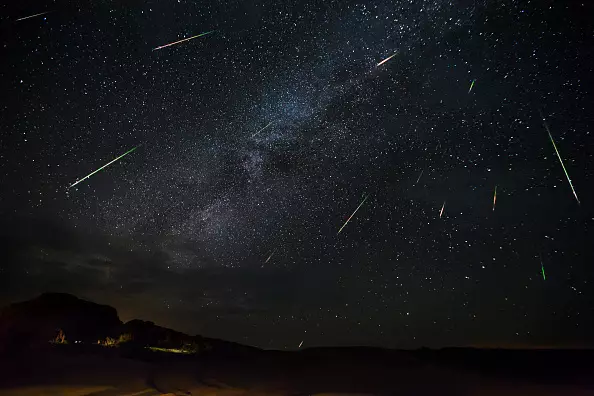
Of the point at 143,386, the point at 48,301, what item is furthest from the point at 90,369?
the point at 48,301

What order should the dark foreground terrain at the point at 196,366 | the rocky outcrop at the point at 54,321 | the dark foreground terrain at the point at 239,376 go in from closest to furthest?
the dark foreground terrain at the point at 239,376, the dark foreground terrain at the point at 196,366, the rocky outcrop at the point at 54,321

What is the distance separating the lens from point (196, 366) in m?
15.4

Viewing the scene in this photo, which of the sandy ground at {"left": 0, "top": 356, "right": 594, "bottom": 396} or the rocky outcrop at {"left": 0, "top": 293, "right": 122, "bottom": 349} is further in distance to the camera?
the rocky outcrop at {"left": 0, "top": 293, "right": 122, "bottom": 349}

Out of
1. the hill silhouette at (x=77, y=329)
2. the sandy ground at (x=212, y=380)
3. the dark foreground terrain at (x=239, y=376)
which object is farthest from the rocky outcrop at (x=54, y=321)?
the sandy ground at (x=212, y=380)

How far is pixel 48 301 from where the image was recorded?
76.7ft

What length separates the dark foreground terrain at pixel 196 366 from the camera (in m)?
10.6

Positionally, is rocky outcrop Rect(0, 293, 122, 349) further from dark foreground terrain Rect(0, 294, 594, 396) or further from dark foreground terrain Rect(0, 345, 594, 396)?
dark foreground terrain Rect(0, 345, 594, 396)

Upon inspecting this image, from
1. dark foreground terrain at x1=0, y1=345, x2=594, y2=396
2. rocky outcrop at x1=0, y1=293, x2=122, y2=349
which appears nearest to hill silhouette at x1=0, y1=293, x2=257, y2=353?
rocky outcrop at x1=0, y1=293, x2=122, y2=349

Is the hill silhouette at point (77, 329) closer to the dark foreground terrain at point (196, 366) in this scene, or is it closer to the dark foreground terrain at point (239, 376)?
the dark foreground terrain at point (196, 366)

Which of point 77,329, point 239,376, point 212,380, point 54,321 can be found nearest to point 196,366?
point 239,376

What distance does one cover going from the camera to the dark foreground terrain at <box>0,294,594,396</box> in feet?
34.7

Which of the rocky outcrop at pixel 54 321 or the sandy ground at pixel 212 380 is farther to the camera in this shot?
the rocky outcrop at pixel 54 321

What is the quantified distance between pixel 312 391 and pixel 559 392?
929 centimetres

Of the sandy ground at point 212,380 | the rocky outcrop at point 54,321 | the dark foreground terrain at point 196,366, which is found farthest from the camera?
the rocky outcrop at point 54,321
